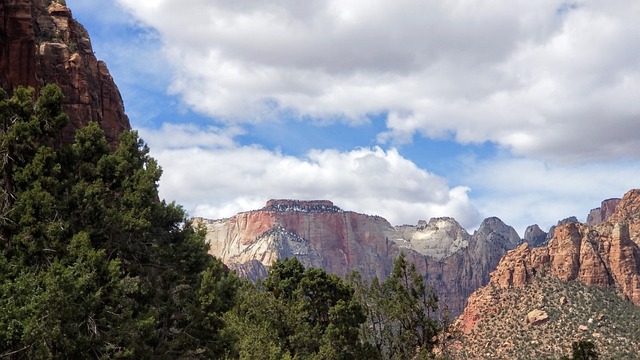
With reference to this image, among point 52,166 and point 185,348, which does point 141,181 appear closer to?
point 52,166

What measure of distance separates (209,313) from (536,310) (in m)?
130

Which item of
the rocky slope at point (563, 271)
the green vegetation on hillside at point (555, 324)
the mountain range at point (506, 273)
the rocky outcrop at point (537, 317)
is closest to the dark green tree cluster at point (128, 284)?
the mountain range at point (506, 273)

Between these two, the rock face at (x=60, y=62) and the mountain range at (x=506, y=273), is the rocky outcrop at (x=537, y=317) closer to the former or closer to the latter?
the mountain range at (x=506, y=273)

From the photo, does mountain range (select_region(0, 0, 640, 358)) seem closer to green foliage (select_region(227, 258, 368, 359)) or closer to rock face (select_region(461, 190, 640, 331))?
rock face (select_region(461, 190, 640, 331))

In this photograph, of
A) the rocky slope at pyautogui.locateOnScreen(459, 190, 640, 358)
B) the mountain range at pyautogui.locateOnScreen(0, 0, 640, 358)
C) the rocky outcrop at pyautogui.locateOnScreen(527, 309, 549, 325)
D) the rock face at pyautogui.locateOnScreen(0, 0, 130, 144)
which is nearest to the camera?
the rock face at pyautogui.locateOnScreen(0, 0, 130, 144)

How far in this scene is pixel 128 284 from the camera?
3662cm

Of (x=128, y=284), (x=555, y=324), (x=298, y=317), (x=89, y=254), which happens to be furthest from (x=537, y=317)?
(x=89, y=254)

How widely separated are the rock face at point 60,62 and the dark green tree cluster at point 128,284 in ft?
79.4

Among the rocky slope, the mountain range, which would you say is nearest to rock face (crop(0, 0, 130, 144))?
the mountain range

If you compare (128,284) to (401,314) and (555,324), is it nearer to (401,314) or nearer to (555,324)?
(401,314)

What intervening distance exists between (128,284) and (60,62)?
57.4m

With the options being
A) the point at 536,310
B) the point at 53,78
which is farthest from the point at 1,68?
the point at 536,310

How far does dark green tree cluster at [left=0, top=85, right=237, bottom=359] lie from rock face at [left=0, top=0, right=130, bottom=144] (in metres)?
29.5

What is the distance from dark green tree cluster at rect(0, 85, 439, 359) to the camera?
2778cm
